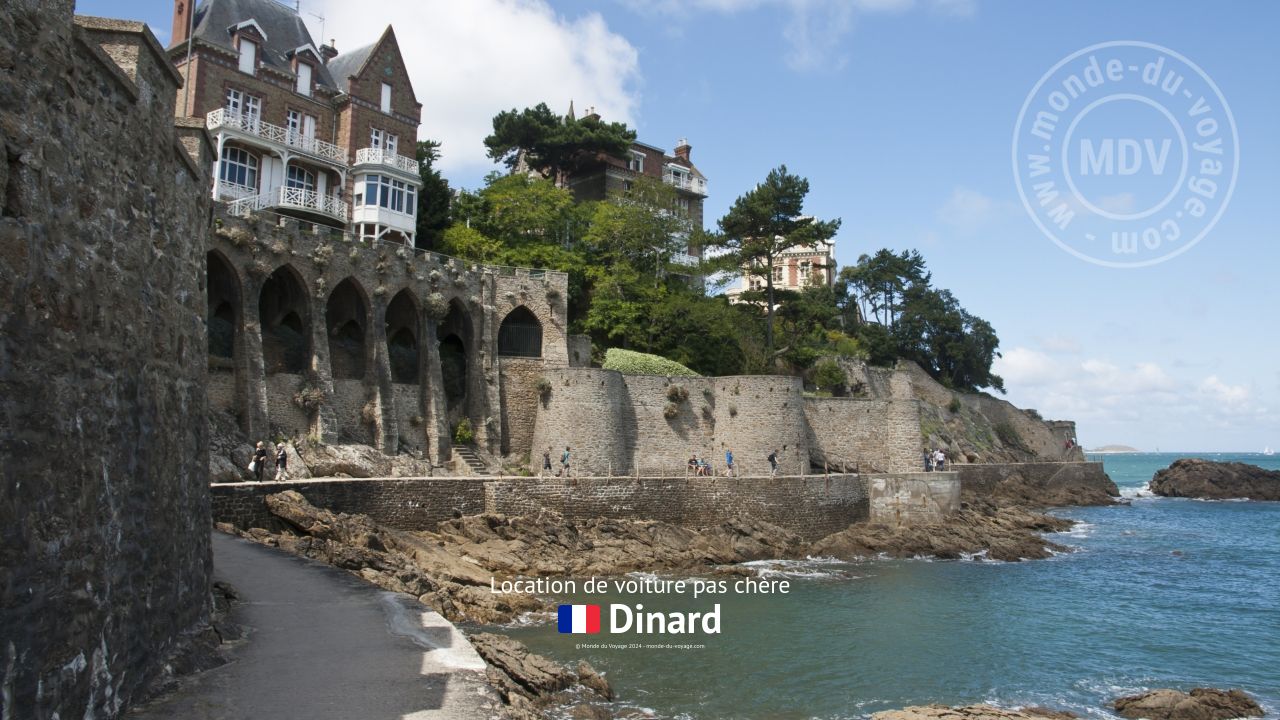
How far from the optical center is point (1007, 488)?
151 ft

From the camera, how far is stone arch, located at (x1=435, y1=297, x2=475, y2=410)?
30688 millimetres

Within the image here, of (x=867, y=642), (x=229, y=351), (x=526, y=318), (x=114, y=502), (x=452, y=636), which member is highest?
(x=526, y=318)

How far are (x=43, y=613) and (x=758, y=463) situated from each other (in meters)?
26.6

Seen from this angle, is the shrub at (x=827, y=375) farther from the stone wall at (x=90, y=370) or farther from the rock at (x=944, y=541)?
the stone wall at (x=90, y=370)

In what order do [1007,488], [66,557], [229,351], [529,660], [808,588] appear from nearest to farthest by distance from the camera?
[66,557], [529,660], [808,588], [229,351], [1007,488]

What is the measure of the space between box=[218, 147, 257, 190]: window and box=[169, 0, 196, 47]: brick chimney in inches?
166

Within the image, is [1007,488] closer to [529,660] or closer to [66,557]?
[529,660]

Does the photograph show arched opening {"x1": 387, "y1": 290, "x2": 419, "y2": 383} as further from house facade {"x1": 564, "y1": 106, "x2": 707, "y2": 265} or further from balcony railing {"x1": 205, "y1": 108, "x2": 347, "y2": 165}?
house facade {"x1": 564, "y1": 106, "x2": 707, "y2": 265}

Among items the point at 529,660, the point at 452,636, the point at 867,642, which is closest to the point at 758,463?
the point at 867,642

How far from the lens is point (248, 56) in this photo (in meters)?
31.1

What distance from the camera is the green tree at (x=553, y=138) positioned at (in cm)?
4662

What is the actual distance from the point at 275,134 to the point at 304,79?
9.96 feet

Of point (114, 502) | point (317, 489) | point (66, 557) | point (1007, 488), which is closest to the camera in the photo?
point (66, 557)

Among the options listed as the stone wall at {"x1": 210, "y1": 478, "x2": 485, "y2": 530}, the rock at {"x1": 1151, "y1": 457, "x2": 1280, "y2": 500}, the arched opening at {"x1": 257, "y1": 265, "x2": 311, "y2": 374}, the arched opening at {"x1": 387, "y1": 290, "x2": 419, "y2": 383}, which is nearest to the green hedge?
the arched opening at {"x1": 387, "y1": 290, "x2": 419, "y2": 383}
